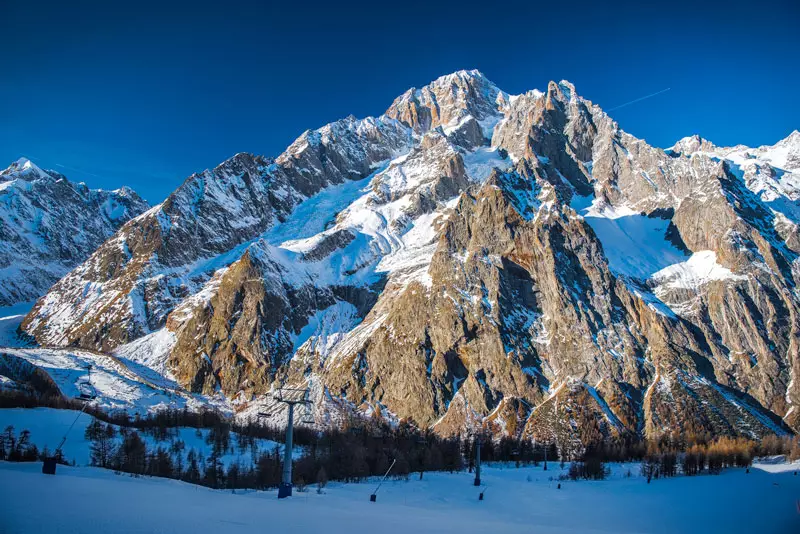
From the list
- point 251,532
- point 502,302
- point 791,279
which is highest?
point 791,279

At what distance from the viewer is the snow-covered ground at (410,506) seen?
Result: 14.9m

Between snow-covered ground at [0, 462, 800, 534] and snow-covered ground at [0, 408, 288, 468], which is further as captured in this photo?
snow-covered ground at [0, 408, 288, 468]

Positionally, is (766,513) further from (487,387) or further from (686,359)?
(686,359)

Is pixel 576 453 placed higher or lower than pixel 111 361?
lower

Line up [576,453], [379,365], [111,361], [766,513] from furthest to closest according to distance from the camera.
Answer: [111,361] → [379,365] → [576,453] → [766,513]

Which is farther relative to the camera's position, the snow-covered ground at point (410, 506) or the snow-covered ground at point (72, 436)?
the snow-covered ground at point (72, 436)

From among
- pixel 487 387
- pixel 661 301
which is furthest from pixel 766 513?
pixel 661 301

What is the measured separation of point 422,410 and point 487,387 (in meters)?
20.1

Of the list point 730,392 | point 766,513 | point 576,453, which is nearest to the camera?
point 766,513

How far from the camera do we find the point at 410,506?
37531 mm

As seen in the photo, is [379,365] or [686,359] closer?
[686,359]

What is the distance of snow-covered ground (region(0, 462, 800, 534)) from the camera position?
48.8ft

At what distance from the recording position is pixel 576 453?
12900cm

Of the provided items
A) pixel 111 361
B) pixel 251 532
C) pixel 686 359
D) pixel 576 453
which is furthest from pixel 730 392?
pixel 111 361
